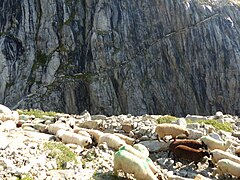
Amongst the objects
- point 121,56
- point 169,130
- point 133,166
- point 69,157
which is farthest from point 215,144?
point 121,56

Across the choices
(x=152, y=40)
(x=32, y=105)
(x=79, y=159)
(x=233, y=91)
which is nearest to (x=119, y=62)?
(x=152, y=40)

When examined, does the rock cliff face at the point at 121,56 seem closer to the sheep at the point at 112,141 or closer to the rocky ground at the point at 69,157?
the rocky ground at the point at 69,157

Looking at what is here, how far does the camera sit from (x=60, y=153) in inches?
575

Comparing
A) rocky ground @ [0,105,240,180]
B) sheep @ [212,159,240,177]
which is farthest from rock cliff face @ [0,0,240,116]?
sheep @ [212,159,240,177]

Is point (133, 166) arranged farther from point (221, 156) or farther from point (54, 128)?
point (54, 128)

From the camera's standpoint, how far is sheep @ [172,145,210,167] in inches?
634

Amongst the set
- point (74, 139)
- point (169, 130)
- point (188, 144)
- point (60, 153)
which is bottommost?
point (188, 144)

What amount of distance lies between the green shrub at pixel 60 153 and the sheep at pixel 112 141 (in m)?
2.06

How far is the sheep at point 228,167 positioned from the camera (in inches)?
585

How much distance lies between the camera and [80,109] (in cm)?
7862

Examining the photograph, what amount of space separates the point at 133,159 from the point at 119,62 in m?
68.3

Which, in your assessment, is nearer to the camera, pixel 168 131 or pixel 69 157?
pixel 69 157

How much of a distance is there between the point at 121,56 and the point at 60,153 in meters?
67.4

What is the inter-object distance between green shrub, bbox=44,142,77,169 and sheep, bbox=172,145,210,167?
183 inches
